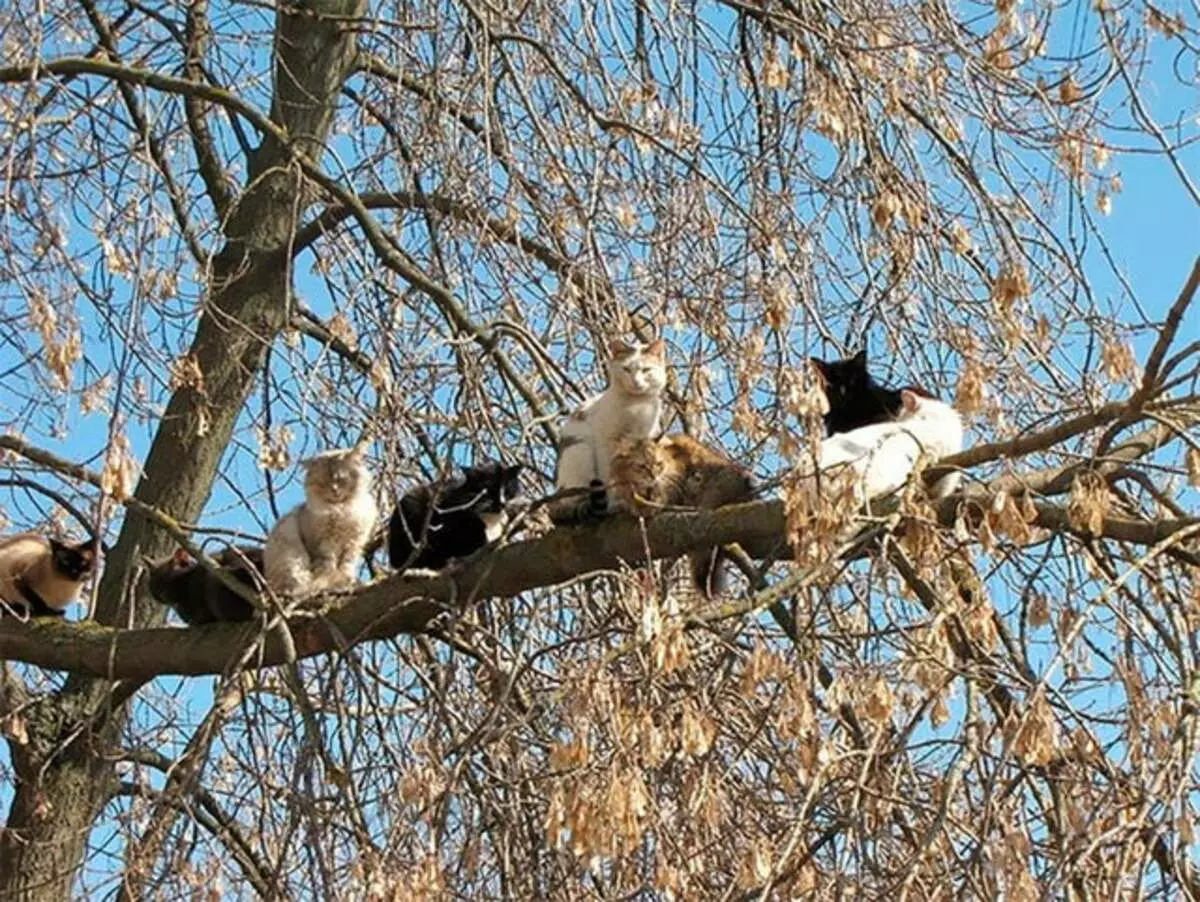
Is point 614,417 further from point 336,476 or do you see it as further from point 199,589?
point 199,589

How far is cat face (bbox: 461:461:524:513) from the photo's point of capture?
19.2 ft

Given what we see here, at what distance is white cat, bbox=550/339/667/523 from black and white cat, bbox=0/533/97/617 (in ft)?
7.50

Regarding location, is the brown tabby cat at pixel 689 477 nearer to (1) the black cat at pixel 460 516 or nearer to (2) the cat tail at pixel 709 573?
(2) the cat tail at pixel 709 573

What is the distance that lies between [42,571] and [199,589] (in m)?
1.36

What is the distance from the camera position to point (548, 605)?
572 cm

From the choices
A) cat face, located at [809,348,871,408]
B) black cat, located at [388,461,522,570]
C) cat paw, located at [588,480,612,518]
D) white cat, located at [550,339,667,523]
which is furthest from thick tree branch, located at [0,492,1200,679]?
cat face, located at [809,348,871,408]

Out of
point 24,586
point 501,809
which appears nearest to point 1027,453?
point 501,809

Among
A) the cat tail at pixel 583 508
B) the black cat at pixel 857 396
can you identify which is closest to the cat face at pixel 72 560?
the cat tail at pixel 583 508

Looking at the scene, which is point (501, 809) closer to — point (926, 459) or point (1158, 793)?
point (926, 459)

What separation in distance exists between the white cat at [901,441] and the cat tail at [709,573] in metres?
0.41

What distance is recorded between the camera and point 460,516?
6004 millimetres

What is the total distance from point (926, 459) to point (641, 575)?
1.03 metres

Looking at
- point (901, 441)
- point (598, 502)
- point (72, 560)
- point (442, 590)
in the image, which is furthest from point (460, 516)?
point (72, 560)

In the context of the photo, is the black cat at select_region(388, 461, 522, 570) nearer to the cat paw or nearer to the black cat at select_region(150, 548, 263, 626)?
the black cat at select_region(150, 548, 263, 626)
